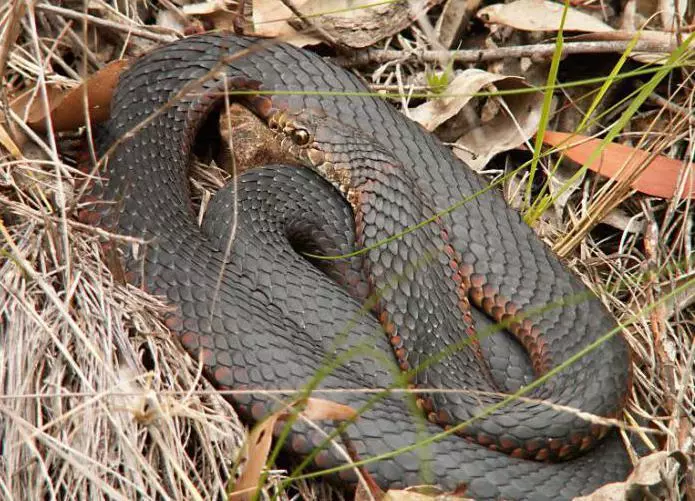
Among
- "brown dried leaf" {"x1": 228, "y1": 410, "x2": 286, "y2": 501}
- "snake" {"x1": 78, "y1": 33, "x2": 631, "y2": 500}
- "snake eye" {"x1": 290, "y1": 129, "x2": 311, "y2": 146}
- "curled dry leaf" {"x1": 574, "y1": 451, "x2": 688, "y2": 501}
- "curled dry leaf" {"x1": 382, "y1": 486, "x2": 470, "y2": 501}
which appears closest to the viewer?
"brown dried leaf" {"x1": 228, "y1": 410, "x2": 286, "y2": 501}

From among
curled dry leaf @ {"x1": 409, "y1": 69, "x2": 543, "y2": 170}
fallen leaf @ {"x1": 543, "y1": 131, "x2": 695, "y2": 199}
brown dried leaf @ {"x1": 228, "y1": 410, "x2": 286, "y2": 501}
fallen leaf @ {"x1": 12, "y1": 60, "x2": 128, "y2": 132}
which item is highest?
fallen leaf @ {"x1": 12, "y1": 60, "x2": 128, "y2": 132}

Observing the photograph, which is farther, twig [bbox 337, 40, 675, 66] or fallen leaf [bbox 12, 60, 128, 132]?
twig [bbox 337, 40, 675, 66]

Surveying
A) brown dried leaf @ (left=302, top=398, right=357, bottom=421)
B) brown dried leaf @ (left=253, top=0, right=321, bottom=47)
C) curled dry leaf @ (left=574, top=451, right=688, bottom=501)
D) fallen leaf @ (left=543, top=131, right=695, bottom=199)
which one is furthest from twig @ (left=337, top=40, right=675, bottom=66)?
brown dried leaf @ (left=302, top=398, right=357, bottom=421)

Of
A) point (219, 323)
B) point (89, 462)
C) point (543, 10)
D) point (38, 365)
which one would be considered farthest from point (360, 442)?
point (543, 10)

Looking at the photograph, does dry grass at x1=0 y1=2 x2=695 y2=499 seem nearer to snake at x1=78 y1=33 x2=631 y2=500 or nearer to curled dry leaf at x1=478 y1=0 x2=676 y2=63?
snake at x1=78 y1=33 x2=631 y2=500

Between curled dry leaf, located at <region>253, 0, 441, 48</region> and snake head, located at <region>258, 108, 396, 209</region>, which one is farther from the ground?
curled dry leaf, located at <region>253, 0, 441, 48</region>

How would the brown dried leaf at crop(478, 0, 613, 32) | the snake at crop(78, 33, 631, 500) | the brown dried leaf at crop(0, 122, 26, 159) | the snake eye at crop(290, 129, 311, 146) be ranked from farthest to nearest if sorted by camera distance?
the brown dried leaf at crop(478, 0, 613, 32) → the snake eye at crop(290, 129, 311, 146) → the brown dried leaf at crop(0, 122, 26, 159) → the snake at crop(78, 33, 631, 500)

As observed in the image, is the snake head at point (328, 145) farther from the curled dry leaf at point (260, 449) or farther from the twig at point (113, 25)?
the curled dry leaf at point (260, 449)

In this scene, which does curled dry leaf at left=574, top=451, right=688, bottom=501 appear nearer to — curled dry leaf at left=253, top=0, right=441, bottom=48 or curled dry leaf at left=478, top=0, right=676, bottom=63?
curled dry leaf at left=478, top=0, right=676, bottom=63

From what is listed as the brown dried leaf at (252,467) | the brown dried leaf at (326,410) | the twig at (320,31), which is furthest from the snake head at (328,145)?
the brown dried leaf at (252,467)
